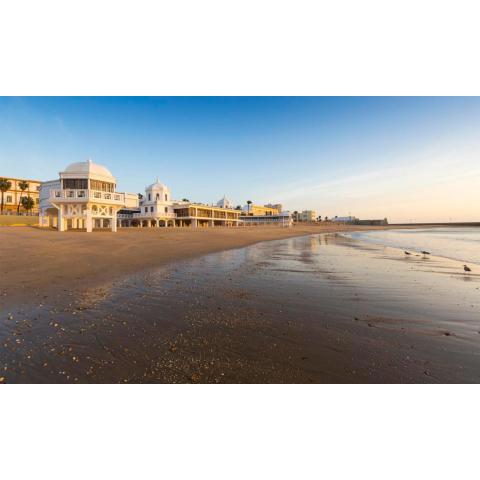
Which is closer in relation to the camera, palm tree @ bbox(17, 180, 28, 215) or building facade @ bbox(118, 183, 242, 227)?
building facade @ bbox(118, 183, 242, 227)

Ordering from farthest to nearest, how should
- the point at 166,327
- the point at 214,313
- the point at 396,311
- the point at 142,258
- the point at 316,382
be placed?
the point at 142,258 < the point at 396,311 < the point at 214,313 < the point at 166,327 < the point at 316,382

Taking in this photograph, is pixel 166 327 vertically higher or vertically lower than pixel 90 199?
lower

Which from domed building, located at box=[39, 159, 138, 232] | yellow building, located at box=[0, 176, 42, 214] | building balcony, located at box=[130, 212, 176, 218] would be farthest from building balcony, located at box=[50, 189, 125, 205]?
yellow building, located at box=[0, 176, 42, 214]

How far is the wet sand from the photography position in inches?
129

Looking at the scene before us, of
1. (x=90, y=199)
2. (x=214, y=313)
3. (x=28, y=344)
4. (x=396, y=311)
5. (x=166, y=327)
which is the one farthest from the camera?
(x=90, y=199)

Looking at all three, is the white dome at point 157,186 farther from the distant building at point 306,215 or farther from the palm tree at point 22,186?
the distant building at point 306,215

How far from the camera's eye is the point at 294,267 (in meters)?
11.6

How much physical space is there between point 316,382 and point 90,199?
106 ft

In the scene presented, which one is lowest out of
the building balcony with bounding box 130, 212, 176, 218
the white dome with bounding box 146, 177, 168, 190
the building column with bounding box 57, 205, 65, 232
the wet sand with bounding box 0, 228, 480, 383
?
the wet sand with bounding box 0, 228, 480, 383

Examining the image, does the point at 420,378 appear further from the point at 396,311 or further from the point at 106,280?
the point at 106,280

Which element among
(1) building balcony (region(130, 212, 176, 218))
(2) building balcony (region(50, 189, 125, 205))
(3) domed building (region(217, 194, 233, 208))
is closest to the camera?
(2) building balcony (region(50, 189, 125, 205))

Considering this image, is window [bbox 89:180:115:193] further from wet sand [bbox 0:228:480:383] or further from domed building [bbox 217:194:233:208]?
domed building [bbox 217:194:233:208]

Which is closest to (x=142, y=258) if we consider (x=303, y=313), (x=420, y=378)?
(x=303, y=313)

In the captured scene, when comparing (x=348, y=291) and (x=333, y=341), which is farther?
(x=348, y=291)
